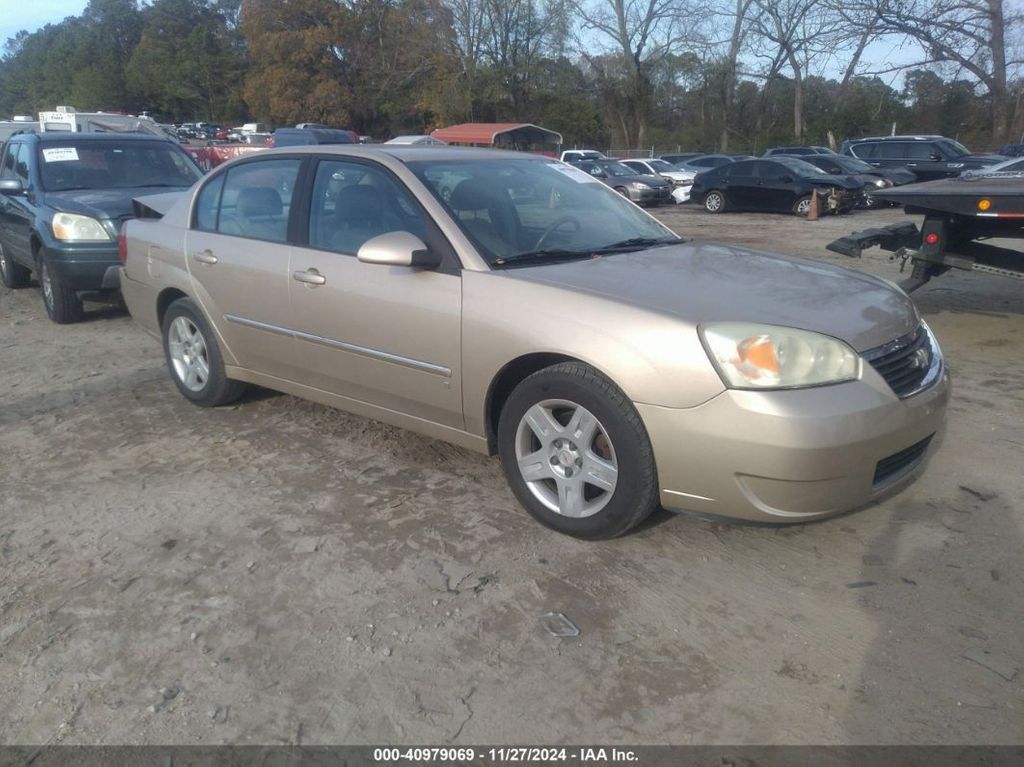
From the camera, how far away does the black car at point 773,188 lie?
1964cm

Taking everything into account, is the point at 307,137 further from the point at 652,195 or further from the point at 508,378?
the point at 508,378

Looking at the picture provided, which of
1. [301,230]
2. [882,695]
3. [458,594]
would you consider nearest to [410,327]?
[301,230]

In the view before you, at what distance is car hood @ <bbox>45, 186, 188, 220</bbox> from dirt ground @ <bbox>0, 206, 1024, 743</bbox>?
341 cm

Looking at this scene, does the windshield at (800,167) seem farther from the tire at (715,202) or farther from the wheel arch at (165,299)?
the wheel arch at (165,299)

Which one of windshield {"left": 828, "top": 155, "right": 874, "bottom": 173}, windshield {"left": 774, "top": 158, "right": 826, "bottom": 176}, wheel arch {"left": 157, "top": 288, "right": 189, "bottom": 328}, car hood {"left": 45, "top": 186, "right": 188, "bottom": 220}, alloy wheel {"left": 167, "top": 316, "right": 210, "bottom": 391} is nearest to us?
alloy wheel {"left": 167, "top": 316, "right": 210, "bottom": 391}

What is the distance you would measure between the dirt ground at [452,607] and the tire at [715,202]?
1756 cm

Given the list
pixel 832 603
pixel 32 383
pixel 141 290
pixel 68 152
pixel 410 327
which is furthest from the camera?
pixel 68 152

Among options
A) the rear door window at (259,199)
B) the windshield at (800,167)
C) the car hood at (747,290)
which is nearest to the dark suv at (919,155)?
Answer: the windshield at (800,167)

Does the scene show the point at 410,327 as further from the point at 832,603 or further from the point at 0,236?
the point at 0,236

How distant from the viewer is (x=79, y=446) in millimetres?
4715

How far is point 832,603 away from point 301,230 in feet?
9.97

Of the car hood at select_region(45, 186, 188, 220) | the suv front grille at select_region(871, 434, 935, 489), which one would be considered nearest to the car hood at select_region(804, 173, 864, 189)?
the car hood at select_region(45, 186, 188, 220)

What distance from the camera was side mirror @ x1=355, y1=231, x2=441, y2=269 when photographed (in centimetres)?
365

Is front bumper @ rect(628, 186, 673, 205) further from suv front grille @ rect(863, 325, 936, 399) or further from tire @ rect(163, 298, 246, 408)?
suv front grille @ rect(863, 325, 936, 399)
